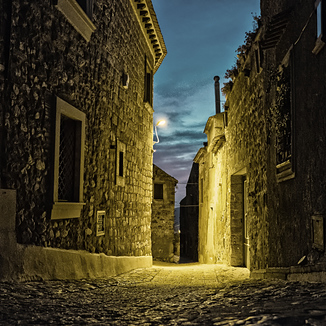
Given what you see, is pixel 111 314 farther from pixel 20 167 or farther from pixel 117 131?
pixel 117 131

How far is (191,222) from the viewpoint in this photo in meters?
26.4

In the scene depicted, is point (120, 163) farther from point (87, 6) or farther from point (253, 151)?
point (87, 6)

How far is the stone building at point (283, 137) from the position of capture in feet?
12.7

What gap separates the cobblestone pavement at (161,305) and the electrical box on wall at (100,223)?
1586 mm

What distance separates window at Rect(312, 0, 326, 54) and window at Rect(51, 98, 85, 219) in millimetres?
3157

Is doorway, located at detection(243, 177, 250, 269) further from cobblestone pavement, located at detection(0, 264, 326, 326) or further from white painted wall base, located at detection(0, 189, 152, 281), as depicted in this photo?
cobblestone pavement, located at detection(0, 264, 326, 326)

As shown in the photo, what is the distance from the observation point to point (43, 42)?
183 inches

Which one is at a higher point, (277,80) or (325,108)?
(277,80)

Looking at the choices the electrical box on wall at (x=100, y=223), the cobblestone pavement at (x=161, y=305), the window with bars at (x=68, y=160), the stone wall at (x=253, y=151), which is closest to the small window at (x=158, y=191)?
the stone wall at (x=253, y=151)

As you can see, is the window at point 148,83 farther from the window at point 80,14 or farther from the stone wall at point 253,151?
the window at point 80,14

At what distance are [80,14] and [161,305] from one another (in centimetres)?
411

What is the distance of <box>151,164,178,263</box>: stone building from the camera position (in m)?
20.1

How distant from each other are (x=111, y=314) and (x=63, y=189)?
7.83ft

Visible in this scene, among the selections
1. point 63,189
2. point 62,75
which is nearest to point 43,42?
point 62,75
